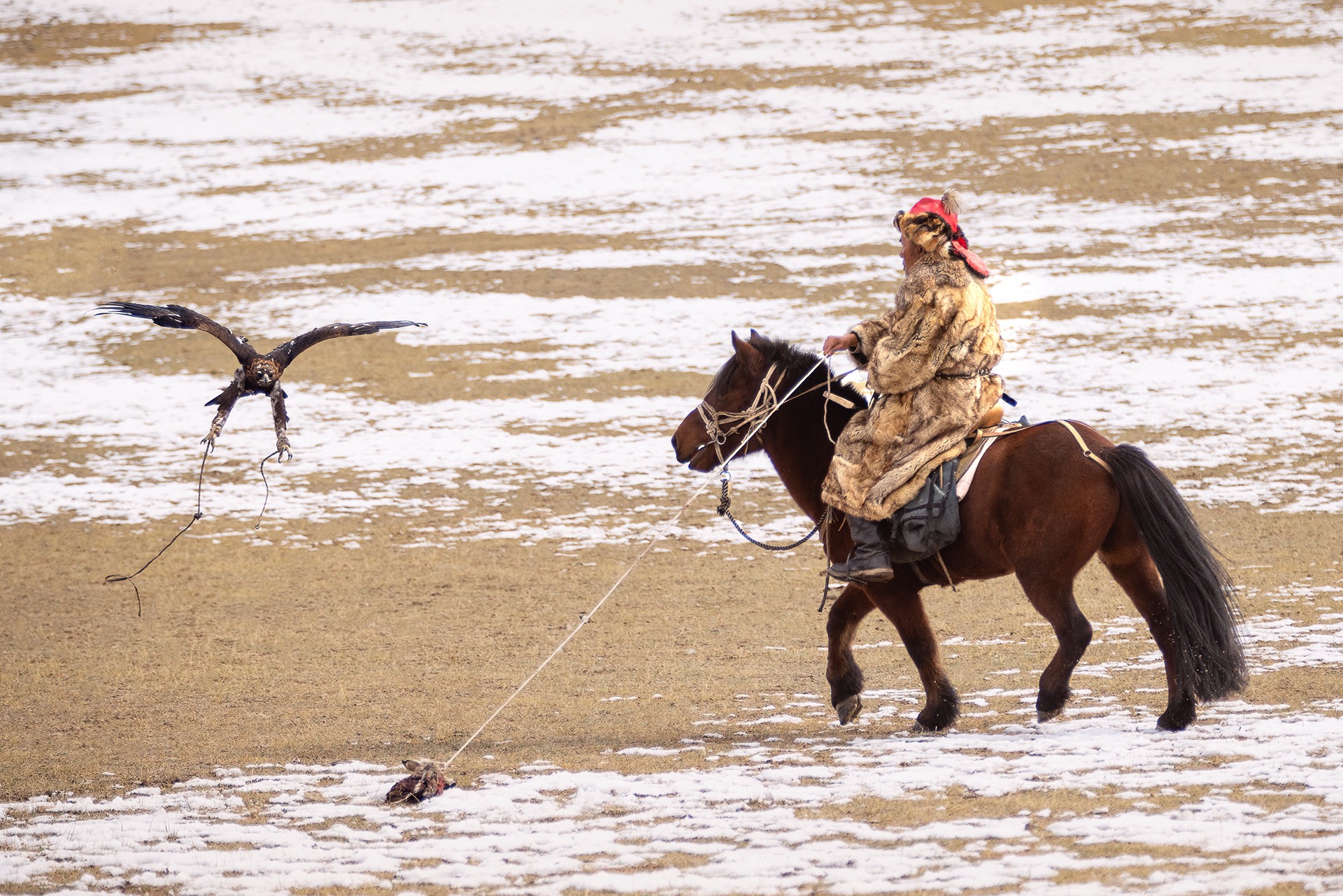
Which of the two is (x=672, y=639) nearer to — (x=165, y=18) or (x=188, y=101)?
(x=188, y=101)

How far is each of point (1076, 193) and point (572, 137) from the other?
1038 centimetres

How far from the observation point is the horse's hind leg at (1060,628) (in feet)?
20.3

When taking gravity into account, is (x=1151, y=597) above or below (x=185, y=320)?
below

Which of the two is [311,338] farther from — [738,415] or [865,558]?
[865,558]

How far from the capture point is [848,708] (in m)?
6.95

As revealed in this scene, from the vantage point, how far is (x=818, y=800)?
5.46m

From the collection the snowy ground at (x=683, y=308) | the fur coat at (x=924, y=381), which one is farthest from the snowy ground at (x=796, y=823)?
the fur coat at (x=924, y=381)

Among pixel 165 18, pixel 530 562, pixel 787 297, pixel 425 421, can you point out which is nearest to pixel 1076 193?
pixel 787 297

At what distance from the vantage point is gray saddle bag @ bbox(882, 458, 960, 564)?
6.44 m

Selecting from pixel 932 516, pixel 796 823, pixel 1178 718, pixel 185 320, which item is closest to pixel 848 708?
pixel 932 516

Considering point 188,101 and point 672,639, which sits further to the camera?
point 188,101

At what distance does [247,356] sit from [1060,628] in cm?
445

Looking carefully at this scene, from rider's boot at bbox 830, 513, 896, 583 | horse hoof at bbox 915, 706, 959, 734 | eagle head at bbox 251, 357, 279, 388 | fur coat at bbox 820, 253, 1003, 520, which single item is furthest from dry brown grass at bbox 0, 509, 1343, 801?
eagle head at bbox 251, 357, 279, 388

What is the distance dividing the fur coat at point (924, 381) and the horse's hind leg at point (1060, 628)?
0.84 m
